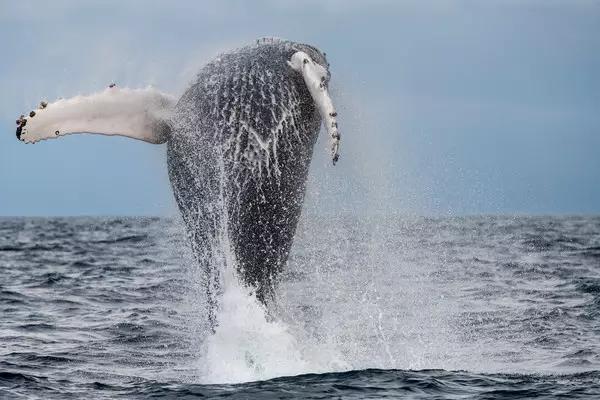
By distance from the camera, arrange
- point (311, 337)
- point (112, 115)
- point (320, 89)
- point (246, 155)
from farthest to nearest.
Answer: point (311, 337) < point (112, 115) < point (246, 155) < point (320, 89)

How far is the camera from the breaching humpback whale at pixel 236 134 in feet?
27.6

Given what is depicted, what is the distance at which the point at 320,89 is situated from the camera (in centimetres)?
807

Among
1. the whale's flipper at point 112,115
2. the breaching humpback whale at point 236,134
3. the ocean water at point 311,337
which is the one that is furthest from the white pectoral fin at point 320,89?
the ocean water at point 311,337

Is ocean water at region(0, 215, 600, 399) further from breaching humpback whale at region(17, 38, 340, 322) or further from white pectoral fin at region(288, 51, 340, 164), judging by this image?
white pectoral fin at region(288, 51, 340, 164)

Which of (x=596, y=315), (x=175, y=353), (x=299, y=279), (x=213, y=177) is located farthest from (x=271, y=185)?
(x=299, y=279)

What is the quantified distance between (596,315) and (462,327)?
296cm

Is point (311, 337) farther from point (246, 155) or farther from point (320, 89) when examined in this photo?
point (320, 89)

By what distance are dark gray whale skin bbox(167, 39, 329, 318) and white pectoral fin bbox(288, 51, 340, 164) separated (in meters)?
0.19

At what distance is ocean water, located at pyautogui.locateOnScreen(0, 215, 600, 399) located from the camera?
8828 mm

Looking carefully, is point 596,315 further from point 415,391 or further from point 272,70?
point 272,70

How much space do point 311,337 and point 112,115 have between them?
3.31 metres

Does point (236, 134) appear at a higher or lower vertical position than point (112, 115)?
lower

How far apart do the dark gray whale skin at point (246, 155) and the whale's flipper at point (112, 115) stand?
0.24 meters

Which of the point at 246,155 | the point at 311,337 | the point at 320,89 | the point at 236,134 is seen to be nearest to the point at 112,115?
the point at 236,134
